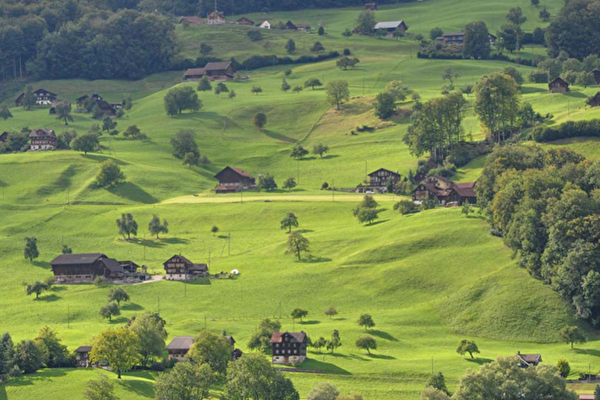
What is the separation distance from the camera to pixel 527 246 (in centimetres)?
16100

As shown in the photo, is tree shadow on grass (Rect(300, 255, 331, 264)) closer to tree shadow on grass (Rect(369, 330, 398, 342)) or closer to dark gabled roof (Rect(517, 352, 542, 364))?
tree shadow on grass (Rect(369, 330, 398, 342))

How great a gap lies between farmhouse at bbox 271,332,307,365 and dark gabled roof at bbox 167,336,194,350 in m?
9.89

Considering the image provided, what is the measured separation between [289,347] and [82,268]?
5195 cm

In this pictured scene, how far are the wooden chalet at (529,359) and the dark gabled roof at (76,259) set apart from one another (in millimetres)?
73979

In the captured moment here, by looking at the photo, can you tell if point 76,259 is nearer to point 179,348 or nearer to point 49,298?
point 49,298

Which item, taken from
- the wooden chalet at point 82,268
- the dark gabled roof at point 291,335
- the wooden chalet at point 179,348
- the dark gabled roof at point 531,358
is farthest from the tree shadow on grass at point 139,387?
A: the wooden chalet at point 82,268

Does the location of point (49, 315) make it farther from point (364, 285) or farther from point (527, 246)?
point (527, 246)

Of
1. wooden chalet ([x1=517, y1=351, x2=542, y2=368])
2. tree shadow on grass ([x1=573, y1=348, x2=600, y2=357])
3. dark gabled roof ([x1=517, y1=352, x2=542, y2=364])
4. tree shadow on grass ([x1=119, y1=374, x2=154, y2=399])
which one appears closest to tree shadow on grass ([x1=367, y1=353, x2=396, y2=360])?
wooden chalet ([x1=517, y1=351, x2=542, y2=368])

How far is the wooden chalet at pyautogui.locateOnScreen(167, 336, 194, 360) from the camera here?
140 metres

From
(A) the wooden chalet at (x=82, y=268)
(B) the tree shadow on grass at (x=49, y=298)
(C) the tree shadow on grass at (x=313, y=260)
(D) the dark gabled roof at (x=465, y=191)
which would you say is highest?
(D) the dark gabled roof at (x=465, y=191)

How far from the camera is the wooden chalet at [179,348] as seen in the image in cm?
14012

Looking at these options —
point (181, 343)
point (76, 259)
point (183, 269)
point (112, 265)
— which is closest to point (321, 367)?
point (181, 343)

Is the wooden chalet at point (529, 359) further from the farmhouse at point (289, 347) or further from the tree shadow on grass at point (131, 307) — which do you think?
the tree shadow on grass at point (131, 307)

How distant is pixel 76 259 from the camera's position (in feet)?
603
